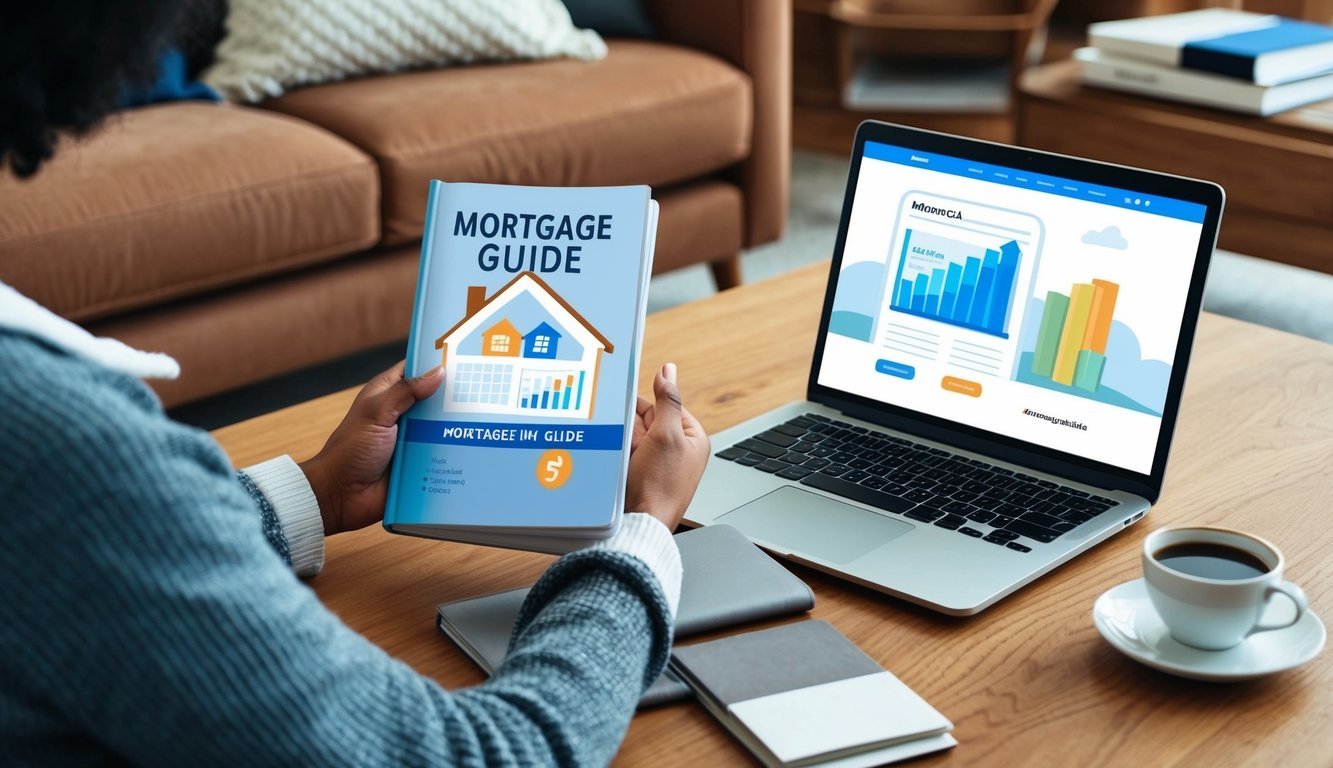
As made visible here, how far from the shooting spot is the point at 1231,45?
2219 millimetres

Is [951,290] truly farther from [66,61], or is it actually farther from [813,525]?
[66,61]

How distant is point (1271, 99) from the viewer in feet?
7.19

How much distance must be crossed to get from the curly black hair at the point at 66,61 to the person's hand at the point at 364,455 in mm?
286

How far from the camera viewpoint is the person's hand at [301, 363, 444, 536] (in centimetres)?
90

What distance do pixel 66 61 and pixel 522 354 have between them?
0.36 m

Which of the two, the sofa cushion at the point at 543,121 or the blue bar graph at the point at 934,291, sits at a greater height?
the blue bar graph at the point at 934,291

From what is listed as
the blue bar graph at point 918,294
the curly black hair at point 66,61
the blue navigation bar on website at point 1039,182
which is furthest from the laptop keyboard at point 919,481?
the curly black hair at point 66,61

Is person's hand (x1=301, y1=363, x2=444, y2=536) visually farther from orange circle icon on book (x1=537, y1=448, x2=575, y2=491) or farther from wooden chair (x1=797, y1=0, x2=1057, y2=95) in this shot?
wooden chair (x1=797, y1=0, x2=1057, y2=95)

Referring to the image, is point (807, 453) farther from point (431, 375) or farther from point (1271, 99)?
point (1271, 99)

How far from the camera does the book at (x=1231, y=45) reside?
2.19 meters

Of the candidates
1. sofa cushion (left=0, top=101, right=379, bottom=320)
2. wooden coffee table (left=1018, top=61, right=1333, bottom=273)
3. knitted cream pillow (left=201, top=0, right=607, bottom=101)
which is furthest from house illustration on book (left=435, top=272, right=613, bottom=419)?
wooden coffee table (left=1018, top=61, right=1333, bottom=273)

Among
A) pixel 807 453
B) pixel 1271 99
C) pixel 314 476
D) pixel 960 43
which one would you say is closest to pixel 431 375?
pixel 314 476

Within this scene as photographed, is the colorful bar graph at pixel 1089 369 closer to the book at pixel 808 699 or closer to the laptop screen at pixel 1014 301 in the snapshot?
the laptop screen at pixel 1014 301

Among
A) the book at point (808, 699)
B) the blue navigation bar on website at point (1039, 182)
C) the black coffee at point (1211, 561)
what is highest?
the blue navigation bar on website at point (1039, 182)
